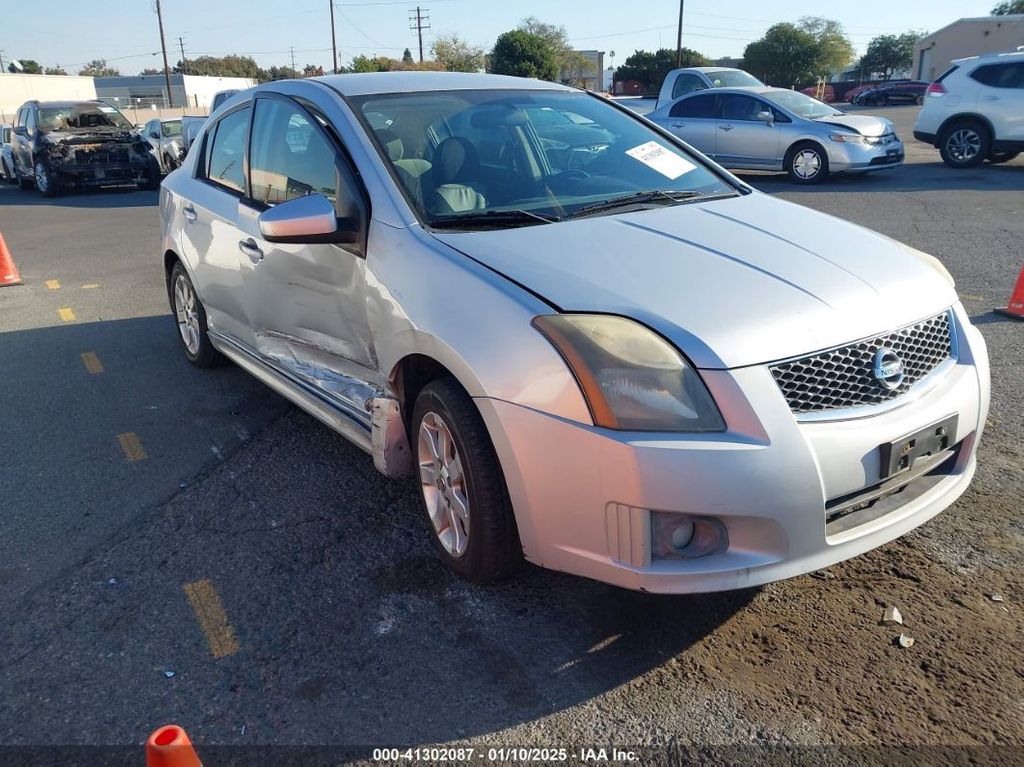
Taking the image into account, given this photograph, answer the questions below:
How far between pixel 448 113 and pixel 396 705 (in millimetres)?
2472

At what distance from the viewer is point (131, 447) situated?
4512 mm

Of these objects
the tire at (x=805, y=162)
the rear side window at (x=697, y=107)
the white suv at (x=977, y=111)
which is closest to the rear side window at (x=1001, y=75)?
the white suv at (x=977, y=111)

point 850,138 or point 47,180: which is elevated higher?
point 850,138

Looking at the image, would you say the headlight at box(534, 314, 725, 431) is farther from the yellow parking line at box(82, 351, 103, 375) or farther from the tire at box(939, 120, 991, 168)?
the tire at box(939, 120, 991, 168)

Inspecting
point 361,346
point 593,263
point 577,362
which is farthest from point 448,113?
point 577,362

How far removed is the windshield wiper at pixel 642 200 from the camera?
3.43m

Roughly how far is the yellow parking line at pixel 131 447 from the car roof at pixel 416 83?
2.05m

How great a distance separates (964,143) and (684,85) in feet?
16.5

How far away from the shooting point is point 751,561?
245 centimetres

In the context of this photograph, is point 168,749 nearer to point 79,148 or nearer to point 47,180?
point 79,148

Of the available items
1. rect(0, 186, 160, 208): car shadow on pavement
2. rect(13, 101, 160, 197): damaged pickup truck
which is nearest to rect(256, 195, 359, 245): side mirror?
rect(0, 186, 160, 208): car shadow on pavement

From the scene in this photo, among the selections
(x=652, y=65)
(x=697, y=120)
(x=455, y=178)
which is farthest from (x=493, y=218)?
(x=652, y=65)

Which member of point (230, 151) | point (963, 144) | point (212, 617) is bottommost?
point (212, 617)

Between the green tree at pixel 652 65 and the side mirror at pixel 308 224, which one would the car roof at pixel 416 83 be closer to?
the side mirror at pixel 308 224
